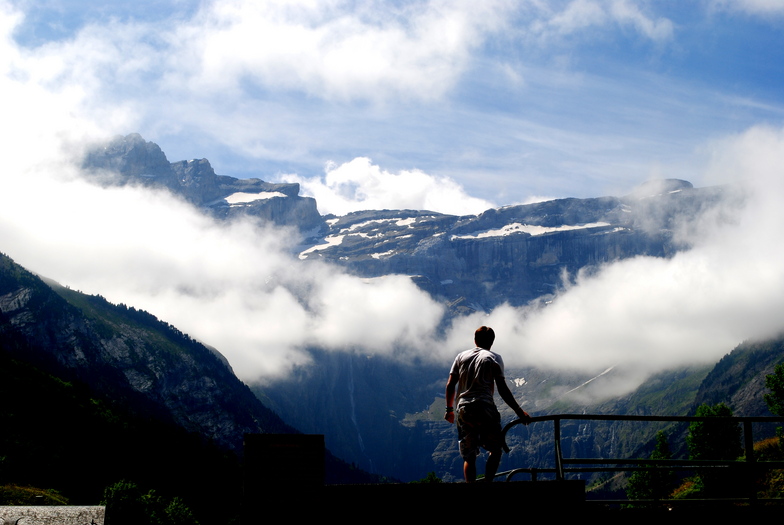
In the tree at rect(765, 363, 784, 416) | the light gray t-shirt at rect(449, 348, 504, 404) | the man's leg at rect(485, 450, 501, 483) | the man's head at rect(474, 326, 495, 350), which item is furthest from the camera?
the tree at rect(765, 363, 784, 416)

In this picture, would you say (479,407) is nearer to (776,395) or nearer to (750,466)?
(750,466)

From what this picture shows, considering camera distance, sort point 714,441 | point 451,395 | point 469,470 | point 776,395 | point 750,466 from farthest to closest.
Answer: point 776,395 < point 714,441 < point 451,395 < point 469,470 < point 750,466

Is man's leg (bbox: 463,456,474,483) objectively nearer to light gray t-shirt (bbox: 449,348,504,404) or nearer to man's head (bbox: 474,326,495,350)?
light gray t-shirt (bbox: 449,348,504,404)

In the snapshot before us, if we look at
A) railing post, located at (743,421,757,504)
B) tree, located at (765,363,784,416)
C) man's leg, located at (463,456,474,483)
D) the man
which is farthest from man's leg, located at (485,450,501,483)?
tree, located at (765,363,784,416)

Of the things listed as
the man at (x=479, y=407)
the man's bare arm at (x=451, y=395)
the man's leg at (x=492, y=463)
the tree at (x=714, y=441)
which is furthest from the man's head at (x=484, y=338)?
the tree at (x=714, y=441)

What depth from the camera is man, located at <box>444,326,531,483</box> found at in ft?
51.7

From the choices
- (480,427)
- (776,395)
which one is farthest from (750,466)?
(776,395)

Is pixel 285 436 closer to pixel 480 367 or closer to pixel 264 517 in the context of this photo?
pixel 264 517

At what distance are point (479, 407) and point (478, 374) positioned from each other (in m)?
0.70

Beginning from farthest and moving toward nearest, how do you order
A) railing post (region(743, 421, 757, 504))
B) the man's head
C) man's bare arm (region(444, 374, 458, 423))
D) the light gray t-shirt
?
the man's head < man's bare arm (region(444, 374, 458, 423)) < the light gray t-shirt < railing post (region(743, 421, 757, 504))

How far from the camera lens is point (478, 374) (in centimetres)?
1597

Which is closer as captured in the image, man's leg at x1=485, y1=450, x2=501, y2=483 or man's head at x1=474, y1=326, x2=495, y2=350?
man's leg at x1=485, y1=450, x2=501, y2=483

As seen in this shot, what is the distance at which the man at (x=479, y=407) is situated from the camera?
51.7 feet

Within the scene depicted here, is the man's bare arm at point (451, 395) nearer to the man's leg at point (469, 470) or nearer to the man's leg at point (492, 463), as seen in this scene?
the man's leg at point (469, 470)
